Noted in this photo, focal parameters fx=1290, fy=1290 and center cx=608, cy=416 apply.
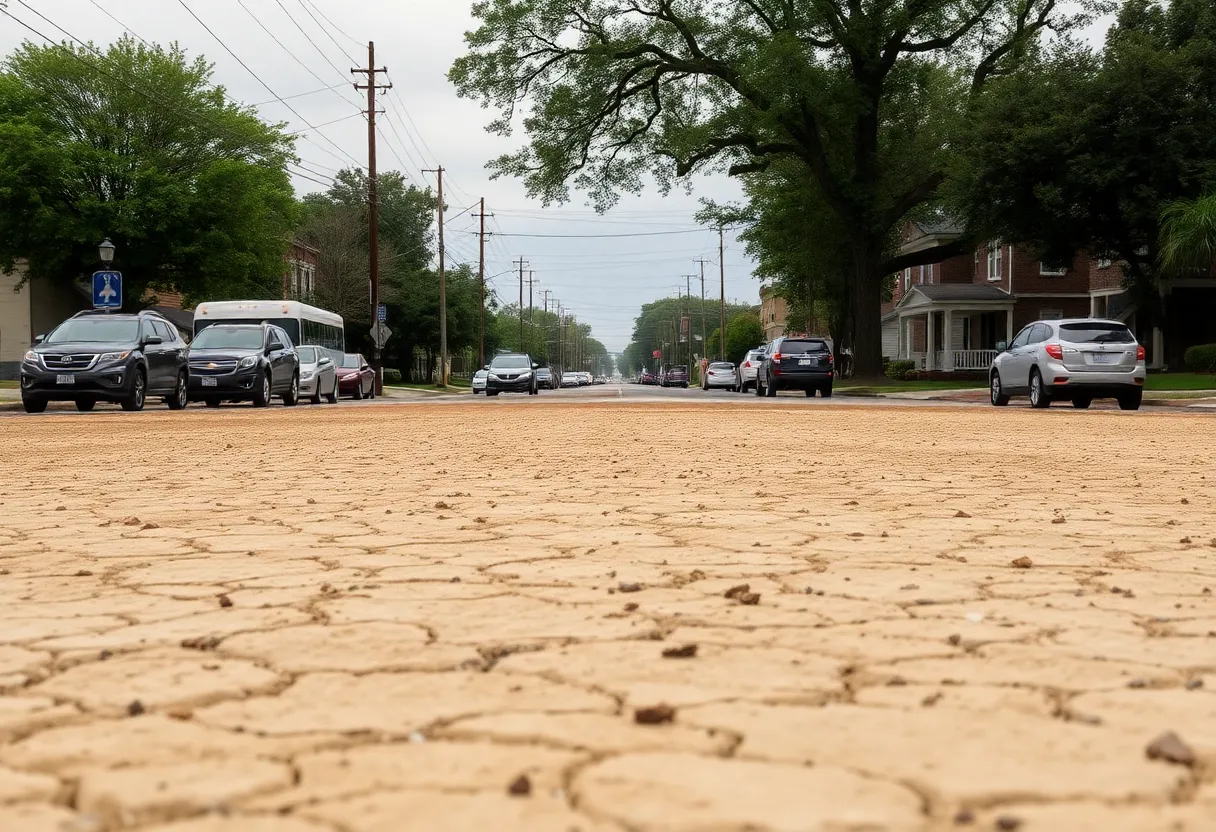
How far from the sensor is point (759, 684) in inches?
119

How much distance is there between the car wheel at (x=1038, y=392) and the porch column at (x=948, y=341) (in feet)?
106

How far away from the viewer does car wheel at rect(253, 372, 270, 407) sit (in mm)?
25734

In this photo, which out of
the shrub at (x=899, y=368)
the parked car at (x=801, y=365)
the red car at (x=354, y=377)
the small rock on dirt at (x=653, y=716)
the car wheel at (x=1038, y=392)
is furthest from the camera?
the shrub at (x=899, y=368)

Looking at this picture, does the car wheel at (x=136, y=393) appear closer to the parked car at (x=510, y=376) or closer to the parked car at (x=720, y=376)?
the parked car at (x=510, y=376)

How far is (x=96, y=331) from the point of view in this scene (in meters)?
22.2

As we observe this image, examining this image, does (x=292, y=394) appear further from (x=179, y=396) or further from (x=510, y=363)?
(x=510, y=363)

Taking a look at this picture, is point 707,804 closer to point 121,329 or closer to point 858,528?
point 858,528

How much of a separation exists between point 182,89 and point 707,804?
45.6 m

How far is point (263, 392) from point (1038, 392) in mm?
14910

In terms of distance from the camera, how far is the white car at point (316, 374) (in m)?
30.2

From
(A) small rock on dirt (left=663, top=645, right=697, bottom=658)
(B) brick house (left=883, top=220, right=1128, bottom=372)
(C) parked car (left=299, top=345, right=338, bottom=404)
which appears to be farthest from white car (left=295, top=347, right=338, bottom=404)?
(B) brick house (left=883, top=220, right=1128, bottom=372)

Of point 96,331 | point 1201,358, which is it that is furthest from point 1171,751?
point 1201,358

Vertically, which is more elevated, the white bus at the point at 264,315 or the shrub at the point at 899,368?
the white bus at the point at 264,315

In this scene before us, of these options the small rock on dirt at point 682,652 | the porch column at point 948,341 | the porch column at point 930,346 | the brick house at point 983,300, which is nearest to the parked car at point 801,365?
the brick house at point 983,300
